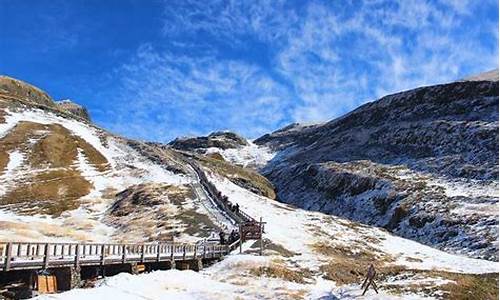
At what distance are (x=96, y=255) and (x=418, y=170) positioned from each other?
2978 inches

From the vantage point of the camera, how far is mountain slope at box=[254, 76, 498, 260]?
69062 millimetres

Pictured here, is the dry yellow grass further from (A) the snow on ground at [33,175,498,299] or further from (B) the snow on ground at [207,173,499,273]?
(A) the snow on ground at [33,175,498,299]

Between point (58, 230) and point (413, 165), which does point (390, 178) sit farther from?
point (58, 230)

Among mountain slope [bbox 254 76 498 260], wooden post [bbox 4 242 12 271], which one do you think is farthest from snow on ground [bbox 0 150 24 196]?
wooden post [bbox 4 242 12 271]

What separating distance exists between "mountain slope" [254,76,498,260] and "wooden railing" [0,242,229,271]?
102 ft

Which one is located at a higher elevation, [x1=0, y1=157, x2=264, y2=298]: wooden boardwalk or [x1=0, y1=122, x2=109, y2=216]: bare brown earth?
[x1=0, y1=122, x2=109, y2=216]: bare brown earth

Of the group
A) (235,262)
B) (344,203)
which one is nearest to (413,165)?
(344,203)

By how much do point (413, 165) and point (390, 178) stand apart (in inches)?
434

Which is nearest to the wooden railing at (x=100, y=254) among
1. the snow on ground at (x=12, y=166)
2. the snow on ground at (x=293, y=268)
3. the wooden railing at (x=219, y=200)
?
the snow on ground at (x=293, y=268)

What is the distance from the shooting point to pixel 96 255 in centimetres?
3466

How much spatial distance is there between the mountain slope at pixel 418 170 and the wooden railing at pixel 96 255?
31.0 meters

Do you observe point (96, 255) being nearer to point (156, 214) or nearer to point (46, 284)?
point (46, 284)

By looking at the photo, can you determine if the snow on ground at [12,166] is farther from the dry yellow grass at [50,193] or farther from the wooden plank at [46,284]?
the wooden plank at [46,284]

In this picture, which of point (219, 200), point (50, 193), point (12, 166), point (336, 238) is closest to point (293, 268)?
point (336, 238)
